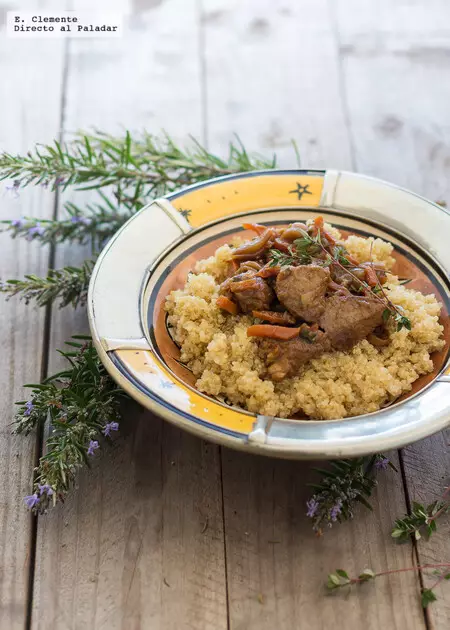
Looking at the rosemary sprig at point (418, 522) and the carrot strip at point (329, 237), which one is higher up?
the carrot strip at point (329, 237)

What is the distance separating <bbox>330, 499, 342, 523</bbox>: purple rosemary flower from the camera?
208 centimetres

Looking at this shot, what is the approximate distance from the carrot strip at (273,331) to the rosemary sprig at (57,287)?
0.85 meters

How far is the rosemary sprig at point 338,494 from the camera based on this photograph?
2.11 m

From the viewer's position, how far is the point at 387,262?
245 cm

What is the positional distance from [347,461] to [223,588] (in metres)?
0.49

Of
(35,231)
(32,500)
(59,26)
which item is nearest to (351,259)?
(32,500)

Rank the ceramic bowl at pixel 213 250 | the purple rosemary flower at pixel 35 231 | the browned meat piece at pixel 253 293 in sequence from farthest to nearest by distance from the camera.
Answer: the purple rosemary flower at pixel 35 231 → the browned meat piece at pixel 253 293 → the ceramic bowl at pixel 213 250

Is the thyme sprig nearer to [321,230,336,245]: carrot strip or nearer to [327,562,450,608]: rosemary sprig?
[321,230,336,245]: carrot strip

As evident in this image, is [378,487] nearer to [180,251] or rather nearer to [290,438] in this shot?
[290,438]

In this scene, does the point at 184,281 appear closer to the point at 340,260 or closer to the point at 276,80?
the point at 340,260

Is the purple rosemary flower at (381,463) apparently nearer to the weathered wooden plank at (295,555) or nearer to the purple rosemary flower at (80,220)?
the weathered wooden plank at (295,555)

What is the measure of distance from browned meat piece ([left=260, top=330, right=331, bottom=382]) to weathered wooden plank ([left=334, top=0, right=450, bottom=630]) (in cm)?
139

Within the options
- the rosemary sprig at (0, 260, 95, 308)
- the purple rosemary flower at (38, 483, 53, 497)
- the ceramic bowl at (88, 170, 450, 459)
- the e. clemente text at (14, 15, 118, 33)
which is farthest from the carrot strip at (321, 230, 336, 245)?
the e. clemente text at (14, 15, 118, 33)

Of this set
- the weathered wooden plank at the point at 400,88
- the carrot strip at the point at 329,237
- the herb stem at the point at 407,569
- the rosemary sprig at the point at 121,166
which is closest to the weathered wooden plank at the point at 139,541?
the herb stem at the point at 407,569
